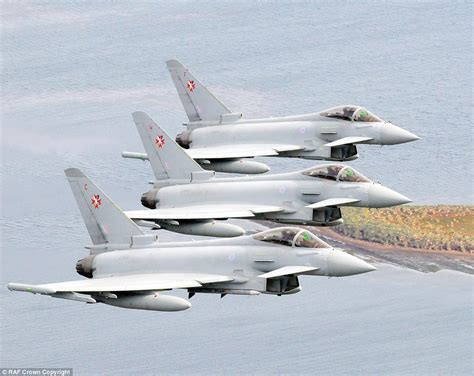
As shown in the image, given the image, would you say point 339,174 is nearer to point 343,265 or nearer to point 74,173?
point 343,265

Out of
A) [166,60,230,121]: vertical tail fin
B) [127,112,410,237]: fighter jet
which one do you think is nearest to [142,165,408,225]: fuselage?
[127,112,410,237]: fighter jet

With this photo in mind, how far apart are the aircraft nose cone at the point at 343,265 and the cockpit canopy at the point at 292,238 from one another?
1007 millimetres

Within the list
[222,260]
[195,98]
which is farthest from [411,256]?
[222,260]

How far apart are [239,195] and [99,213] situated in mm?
10964

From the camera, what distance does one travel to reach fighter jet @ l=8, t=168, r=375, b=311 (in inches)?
2970

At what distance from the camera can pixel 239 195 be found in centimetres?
8806

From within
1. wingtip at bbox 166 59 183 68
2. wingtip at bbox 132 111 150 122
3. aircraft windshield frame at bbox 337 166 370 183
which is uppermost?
wingtip at bbox 166 59 183 68

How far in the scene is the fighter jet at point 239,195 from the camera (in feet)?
283

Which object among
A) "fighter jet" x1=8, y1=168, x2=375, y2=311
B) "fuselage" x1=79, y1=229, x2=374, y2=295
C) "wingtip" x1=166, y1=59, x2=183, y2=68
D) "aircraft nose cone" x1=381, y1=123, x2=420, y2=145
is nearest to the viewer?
"fighter jet" x1=8, y1=168, x2=375, y2=311

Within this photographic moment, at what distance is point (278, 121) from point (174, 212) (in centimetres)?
1192

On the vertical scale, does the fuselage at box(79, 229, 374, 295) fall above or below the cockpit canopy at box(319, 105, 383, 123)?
below

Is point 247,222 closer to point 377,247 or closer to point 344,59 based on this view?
point 377,247

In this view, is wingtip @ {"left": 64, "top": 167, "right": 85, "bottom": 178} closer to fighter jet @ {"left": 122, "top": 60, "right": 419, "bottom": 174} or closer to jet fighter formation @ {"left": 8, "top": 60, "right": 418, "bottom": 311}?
jet fighter formation @ {"left": 8, "top": 60, "right": 418, "bottom": 311}

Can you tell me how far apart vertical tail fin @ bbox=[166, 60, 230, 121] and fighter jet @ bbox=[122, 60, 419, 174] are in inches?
4.3
